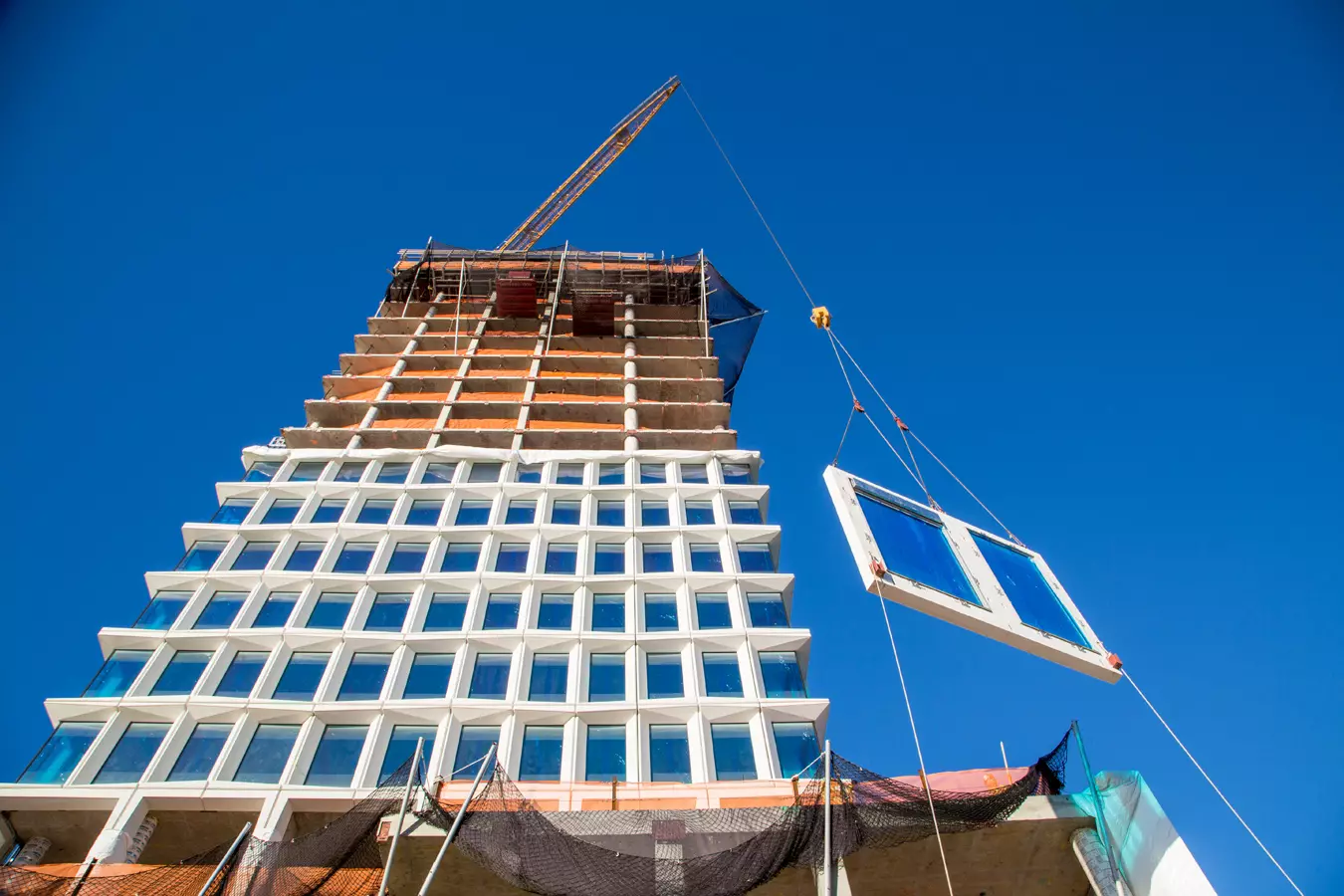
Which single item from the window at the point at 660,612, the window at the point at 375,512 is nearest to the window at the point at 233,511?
the window at the point at 375,512

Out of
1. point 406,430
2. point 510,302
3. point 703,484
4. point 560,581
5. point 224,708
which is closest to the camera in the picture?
point 224,708

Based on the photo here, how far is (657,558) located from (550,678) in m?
5.31

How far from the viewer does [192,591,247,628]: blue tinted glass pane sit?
2273 cm

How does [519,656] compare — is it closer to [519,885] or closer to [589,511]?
[589,511]

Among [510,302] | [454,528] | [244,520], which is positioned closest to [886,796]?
[454,528]

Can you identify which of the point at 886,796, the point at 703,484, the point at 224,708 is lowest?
the point at 886,796

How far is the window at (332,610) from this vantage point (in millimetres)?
22875

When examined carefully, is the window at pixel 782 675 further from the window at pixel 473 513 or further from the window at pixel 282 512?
the window at pixel 282 512

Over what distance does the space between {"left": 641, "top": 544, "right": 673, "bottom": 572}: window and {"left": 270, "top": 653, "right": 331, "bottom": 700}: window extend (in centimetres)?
813

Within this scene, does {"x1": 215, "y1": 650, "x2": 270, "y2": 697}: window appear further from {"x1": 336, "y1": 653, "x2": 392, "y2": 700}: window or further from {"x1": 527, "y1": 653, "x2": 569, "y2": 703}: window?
{"x1": 527, "y1": 653, "x2": 569, "y2": 703}: window

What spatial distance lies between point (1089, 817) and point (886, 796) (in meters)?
3.13

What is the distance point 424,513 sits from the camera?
91.4 ft

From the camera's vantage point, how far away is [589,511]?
2759cm

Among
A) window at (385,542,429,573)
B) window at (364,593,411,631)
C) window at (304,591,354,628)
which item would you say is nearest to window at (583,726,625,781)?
window at (364,593,411,631)
